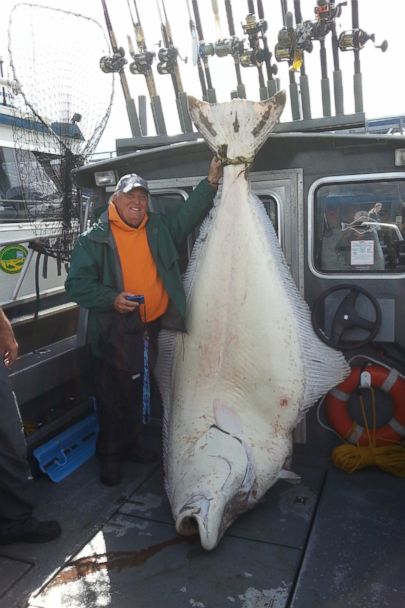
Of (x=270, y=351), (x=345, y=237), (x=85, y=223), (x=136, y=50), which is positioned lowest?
(x=270, y=351)

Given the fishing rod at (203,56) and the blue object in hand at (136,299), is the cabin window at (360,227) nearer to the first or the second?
the blue object in hand at (136,299)

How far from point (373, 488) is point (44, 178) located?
14.8 feet

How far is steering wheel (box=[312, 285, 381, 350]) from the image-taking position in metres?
3.41

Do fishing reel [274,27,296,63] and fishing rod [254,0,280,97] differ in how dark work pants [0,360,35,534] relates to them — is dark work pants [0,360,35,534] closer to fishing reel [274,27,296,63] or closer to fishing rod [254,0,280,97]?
fishing reel [274,27,296,63]

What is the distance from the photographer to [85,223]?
13.6ft

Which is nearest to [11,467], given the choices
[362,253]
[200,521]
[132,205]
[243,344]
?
[200,521]

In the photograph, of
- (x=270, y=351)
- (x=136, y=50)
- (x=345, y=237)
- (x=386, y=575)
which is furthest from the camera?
(x=136, y=50)

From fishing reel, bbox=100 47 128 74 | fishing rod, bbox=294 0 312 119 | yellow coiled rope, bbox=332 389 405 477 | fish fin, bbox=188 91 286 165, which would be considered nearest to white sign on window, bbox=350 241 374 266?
fish fin, bbox=188 91 286 165

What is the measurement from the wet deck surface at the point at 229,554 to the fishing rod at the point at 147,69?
9.87ft

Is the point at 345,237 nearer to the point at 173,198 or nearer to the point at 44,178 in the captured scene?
the point at 173,198

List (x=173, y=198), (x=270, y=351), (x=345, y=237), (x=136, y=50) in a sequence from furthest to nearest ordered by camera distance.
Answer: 1. (x=136, y=50)
2. (x=173, y=198)
3. (x=345, y=237)
4. (x=270, y=351)

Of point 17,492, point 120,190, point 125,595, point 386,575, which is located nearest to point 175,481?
point 125,595

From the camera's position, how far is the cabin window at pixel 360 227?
11.1ft

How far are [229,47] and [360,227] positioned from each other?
1943mm
